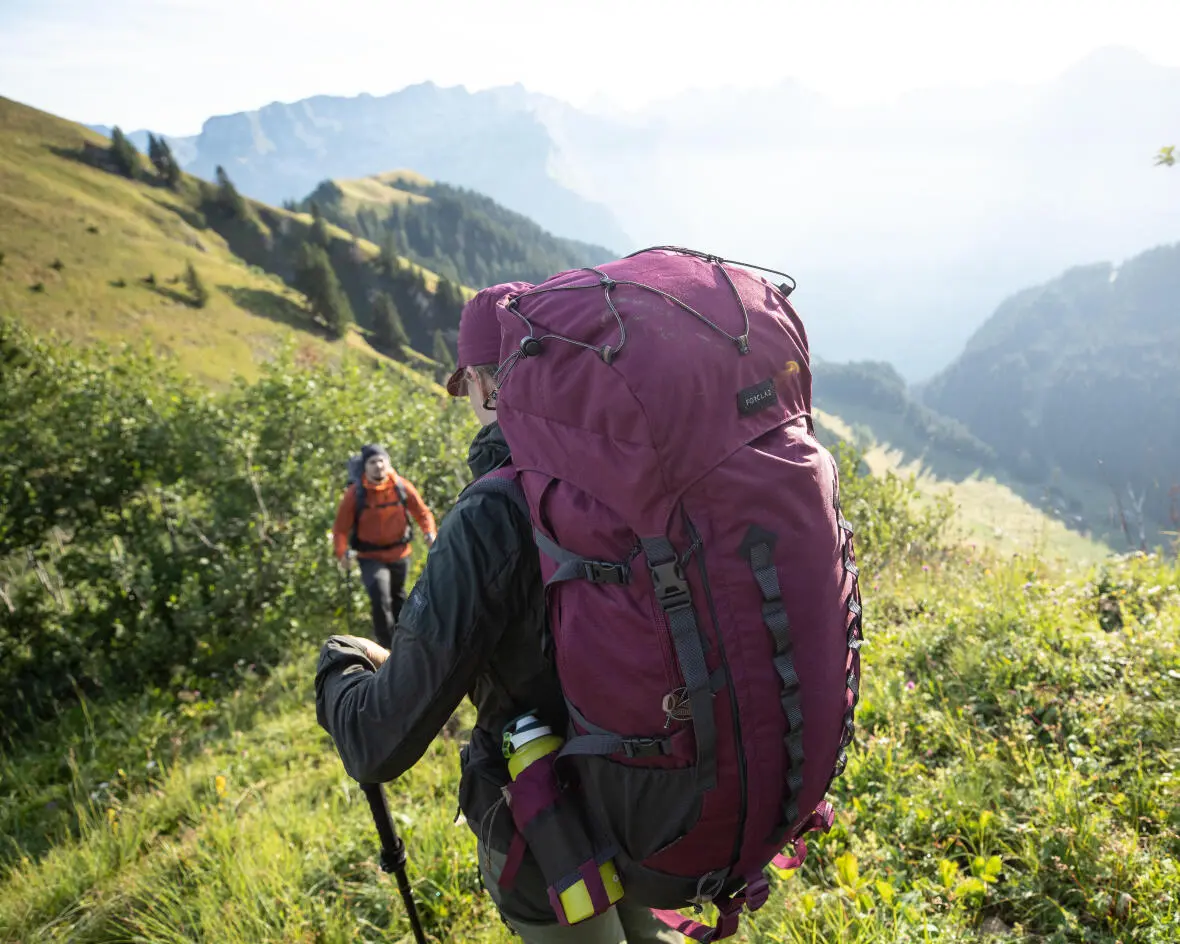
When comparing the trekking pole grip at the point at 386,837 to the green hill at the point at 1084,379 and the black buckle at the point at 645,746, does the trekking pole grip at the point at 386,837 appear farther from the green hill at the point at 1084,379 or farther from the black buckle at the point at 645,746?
the green hill at the point at 1084,379

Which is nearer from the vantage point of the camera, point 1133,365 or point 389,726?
point 389,726

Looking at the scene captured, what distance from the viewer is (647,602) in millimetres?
1355

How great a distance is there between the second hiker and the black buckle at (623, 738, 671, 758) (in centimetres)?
558

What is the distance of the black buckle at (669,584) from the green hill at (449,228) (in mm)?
142846

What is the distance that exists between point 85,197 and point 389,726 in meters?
106

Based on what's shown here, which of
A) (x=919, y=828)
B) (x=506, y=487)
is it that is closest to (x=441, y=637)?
(x=506, y=487)

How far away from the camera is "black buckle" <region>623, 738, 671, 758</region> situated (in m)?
1.41

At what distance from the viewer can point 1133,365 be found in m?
159

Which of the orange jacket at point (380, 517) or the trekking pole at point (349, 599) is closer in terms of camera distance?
the orange jacket at point (380, 517)

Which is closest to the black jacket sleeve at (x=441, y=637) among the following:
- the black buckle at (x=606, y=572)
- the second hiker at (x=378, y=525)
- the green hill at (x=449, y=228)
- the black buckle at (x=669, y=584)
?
the black buckle at (x=606, y=572)

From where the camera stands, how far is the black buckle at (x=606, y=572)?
135 cm

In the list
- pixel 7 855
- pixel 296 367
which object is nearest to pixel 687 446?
pixel 7 855

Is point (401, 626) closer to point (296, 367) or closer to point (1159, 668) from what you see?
point (1159, 668)

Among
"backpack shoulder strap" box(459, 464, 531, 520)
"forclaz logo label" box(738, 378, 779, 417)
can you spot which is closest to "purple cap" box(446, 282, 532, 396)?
"backpack shoulder strap" box(459, 464, 531, 520)
